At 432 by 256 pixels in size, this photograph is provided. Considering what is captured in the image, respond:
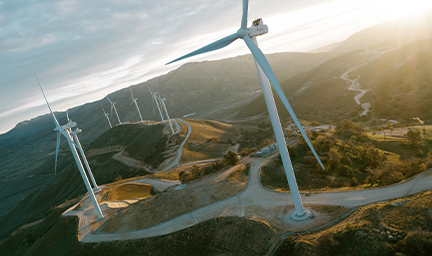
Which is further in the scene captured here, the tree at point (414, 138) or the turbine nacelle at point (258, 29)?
the tree at point (414, 138)

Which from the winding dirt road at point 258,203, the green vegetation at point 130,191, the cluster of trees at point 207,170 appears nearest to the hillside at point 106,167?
the green vegetation at point 130,191

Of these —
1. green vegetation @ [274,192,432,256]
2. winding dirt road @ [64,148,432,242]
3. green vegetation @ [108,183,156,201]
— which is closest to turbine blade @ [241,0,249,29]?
green vegetation @ [274,192,432,256]

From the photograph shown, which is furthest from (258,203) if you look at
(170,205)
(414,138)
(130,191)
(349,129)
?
(349,129)

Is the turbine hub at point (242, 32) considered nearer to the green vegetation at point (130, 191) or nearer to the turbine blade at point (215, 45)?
the turbine blade at point (215, 45)

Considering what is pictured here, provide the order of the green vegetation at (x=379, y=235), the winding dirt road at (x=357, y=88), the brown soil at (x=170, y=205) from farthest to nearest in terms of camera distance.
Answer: the winding dirt road at (x=357, y=88)
the brown soil at (x=170, y=205)
the green vegetation at (x=379, y=235)

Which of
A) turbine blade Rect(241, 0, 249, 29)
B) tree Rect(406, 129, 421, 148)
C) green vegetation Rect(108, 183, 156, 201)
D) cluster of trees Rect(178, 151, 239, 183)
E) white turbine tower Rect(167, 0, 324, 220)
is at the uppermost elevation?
turbine blade Rect(241, 0, 249, 29)

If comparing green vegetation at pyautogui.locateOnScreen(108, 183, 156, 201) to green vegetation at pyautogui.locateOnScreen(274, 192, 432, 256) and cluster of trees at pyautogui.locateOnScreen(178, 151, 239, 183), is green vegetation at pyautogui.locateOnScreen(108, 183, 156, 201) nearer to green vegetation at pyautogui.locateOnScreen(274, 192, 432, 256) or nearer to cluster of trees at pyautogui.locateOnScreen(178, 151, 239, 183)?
cluster of trees at pyautogui.locateOnScreen(178, 151, 239, 183)

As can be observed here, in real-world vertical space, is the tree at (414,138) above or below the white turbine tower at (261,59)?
below

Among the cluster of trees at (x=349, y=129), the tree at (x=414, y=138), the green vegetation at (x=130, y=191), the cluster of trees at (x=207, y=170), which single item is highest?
the cluster of trees at (x=207, y=170)

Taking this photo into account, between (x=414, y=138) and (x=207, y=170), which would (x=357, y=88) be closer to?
(x=414, y=138)

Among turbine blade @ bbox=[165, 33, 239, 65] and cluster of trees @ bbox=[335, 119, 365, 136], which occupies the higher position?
turbine blade @ bbox=[165, 33, 239, 65]

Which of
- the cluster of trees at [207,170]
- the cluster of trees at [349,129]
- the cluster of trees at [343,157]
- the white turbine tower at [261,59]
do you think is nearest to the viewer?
the white turbine tower at [261,59]

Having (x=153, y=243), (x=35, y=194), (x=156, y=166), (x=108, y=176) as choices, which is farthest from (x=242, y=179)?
(x=35, y=194)

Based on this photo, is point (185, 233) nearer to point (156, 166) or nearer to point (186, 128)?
point (156, 166)
